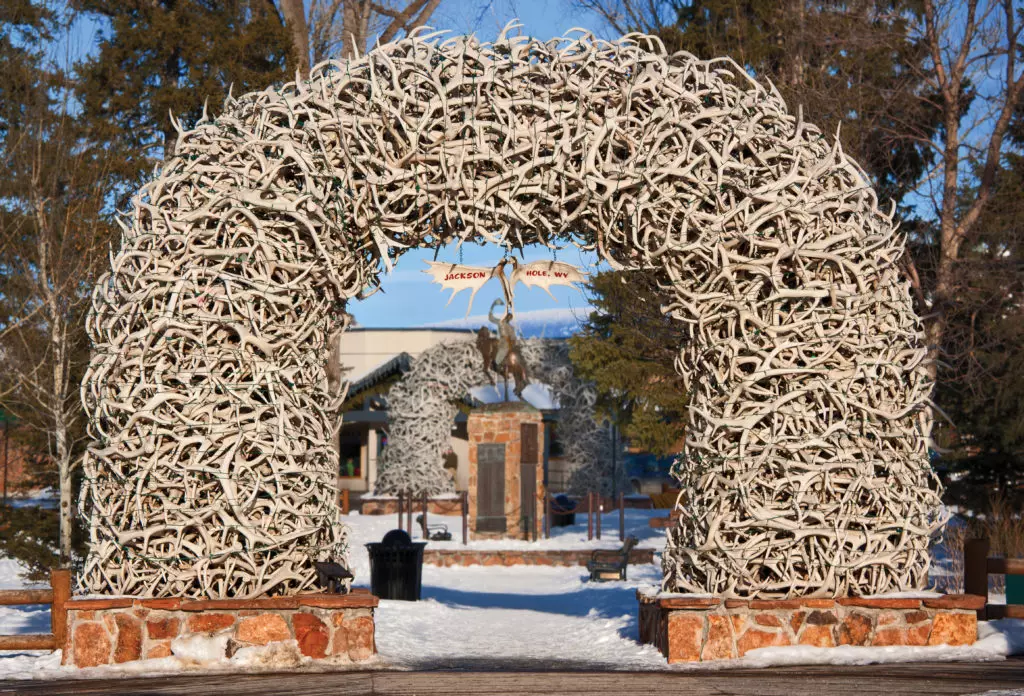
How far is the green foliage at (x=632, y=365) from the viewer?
16844 millimetres

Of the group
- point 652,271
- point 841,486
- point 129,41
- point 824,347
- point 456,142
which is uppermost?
point 129,41

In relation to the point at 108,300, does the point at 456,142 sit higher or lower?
higher

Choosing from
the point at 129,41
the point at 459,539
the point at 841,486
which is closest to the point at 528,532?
the point at 459,539

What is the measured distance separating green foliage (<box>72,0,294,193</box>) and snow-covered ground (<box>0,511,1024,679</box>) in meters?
7.98

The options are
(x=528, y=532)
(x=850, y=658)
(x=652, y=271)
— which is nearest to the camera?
(x=850, y=658)

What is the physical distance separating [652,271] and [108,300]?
387cm

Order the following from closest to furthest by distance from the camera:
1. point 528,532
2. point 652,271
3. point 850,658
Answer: point 850,658, point 652,271, point 528,532

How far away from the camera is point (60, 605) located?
810 centimetres

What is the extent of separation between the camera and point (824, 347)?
7.99m

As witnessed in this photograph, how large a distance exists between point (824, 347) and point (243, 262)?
4.04 metres

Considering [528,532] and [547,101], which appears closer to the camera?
[547,101]

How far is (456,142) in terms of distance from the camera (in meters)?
8.06

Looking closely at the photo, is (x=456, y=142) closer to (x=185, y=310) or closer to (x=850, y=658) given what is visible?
(x=185, y=310)

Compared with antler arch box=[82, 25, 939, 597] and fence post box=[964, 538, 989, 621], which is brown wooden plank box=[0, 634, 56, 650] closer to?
antler arch box=[82, 25, 939, 597]
